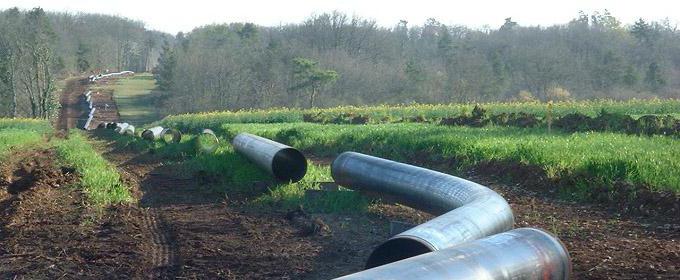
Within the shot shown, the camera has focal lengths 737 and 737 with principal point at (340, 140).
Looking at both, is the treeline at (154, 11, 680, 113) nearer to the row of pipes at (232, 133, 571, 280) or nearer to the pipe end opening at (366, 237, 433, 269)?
the row of pipes at (232, 133, 571, 280)

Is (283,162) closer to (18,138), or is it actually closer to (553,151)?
(553,151)

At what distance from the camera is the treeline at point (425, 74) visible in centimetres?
6462

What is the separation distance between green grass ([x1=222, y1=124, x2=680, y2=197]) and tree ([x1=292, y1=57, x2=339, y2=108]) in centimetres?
4123

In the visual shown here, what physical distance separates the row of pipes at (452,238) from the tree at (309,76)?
51032 mm

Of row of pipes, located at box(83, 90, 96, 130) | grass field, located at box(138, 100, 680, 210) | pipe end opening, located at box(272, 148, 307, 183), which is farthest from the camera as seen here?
row of pipes, located at box(83, 90, 96, 130)

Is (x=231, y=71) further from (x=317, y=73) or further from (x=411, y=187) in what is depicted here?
(x=411, y=187)

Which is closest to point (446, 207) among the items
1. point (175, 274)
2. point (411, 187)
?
point (411, 187)

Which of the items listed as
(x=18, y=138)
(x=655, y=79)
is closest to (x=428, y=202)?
(x=18, y=138)

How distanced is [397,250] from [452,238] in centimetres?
40

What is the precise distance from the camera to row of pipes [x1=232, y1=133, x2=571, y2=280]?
4.05 m

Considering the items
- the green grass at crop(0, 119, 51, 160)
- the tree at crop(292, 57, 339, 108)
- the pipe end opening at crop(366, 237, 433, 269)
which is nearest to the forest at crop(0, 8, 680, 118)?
the tree at crop(292, 57, 339, 108)

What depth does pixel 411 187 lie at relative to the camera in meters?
8.34

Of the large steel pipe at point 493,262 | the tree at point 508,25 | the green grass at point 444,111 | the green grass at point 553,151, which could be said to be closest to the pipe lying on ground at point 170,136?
the green grass at point 553,151

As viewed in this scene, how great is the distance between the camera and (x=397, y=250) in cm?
528
